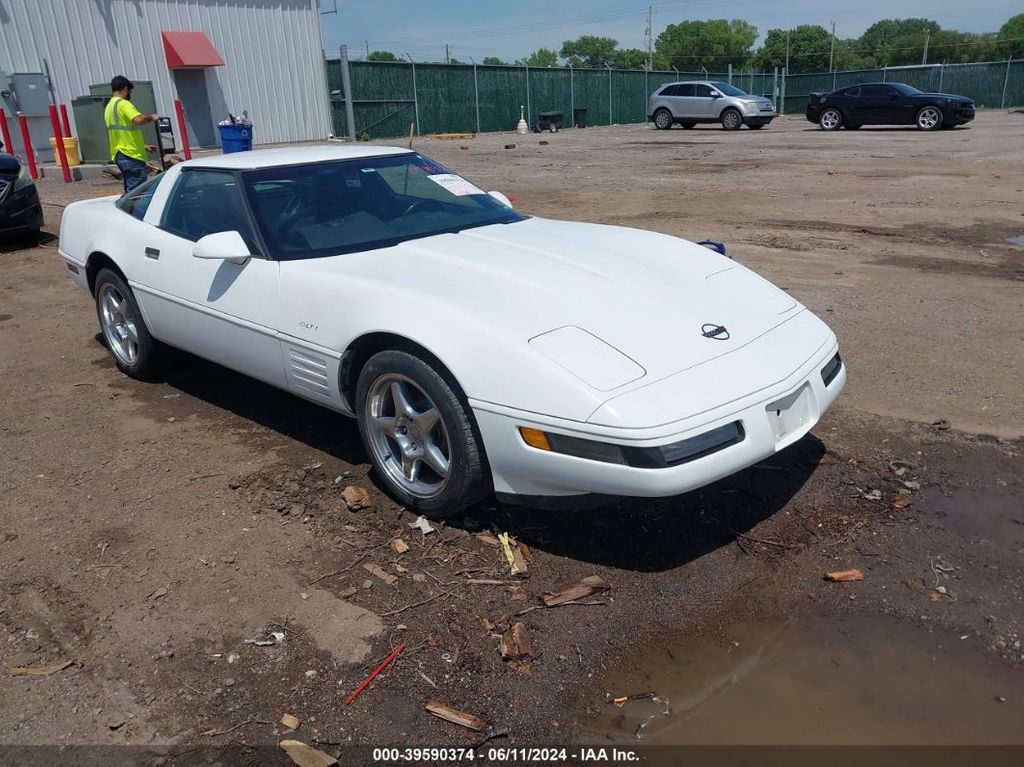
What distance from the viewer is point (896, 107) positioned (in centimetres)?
2548

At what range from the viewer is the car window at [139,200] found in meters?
4.92

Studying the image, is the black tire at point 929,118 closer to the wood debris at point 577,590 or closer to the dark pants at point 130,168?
the dark pants at point 130,168

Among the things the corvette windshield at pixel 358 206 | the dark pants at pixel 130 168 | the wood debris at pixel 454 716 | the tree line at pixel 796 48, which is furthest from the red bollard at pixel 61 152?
the tree line at pixel 796 48

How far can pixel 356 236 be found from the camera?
4.07 metres

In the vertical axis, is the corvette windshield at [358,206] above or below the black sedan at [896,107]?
above

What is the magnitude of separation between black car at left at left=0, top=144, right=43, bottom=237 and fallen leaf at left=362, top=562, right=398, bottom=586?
8.38 meters

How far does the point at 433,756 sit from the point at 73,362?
4.54 meters

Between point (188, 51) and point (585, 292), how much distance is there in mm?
Result: 22479

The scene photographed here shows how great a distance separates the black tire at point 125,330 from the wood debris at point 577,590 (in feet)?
10.4

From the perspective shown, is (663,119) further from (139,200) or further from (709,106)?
(139,200)

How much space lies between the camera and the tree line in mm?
95438

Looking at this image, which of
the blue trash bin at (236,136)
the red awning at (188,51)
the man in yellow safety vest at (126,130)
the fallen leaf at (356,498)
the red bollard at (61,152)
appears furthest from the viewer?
the red awning at (188,51)

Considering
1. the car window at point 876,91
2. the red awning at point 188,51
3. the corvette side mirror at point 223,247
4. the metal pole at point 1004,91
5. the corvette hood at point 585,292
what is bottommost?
the metal pole at point 1004,91

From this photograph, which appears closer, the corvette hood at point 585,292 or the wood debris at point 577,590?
the wood debris at point 577,590
